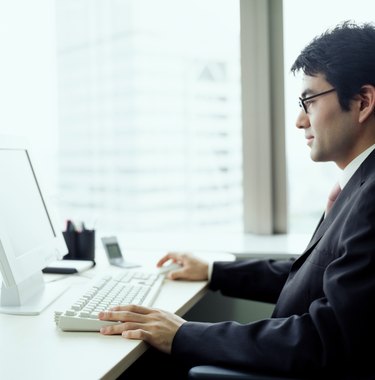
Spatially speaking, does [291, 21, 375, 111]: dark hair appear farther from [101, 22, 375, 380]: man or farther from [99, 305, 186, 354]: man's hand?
[99, 305, 186, 354]: man's hand

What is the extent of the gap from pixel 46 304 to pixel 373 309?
82cm

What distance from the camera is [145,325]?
3.91 ft

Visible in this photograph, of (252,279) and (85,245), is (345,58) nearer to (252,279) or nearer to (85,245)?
(252,279)

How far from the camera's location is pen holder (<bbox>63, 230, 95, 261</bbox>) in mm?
1975

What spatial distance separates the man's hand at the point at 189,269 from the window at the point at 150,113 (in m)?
0.79

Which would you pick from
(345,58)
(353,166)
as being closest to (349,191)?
(353,166)

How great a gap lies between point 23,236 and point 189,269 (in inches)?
21.8

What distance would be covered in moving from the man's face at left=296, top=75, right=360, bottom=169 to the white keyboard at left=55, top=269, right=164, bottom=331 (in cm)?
59

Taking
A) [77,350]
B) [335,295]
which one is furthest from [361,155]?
[77,350]

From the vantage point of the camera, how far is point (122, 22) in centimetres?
261

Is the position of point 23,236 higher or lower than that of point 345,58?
lower

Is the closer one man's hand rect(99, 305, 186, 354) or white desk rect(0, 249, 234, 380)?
white desk rect(0, 249, 234, 380)

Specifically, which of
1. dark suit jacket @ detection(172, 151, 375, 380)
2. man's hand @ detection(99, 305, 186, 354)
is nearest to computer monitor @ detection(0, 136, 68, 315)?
man's hand @ detection(99, 305, 186, 354)

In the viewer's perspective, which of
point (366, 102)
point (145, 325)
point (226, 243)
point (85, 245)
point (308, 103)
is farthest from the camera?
point (226, 243)
